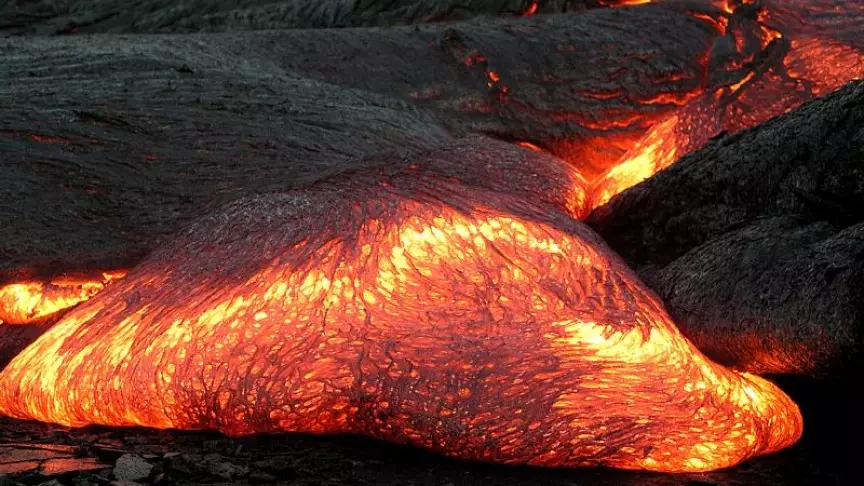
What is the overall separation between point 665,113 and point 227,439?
324cm

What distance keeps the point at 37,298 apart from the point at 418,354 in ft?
5.61

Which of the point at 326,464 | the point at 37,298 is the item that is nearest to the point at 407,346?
the point at 326,464

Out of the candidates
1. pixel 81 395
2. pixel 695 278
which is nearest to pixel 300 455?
pixel 81 395

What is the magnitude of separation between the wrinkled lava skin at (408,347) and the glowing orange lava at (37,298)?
382mm

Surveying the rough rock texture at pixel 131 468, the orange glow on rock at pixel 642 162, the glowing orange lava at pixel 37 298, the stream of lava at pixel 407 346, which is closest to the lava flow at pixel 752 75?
the orange glow on rock at pixel 642 162

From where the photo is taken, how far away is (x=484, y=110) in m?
5.90

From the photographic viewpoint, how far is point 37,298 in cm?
456

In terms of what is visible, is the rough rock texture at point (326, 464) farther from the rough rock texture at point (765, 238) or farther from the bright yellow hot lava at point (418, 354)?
the rough rock texture at point (765, 238)

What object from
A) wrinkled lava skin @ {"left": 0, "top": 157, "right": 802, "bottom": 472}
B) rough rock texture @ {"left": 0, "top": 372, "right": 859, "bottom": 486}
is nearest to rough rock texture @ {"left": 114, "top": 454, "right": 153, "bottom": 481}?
rough rock texture @ {"left": 0, "top": 372, "right": 859, "bottom": 486}

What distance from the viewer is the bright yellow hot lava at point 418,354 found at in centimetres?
340

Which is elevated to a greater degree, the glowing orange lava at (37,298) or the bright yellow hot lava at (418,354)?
the glowing orange lava at (37,298)

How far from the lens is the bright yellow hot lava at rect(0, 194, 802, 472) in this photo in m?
3.40

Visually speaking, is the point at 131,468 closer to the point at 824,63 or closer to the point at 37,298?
the point at 37,298

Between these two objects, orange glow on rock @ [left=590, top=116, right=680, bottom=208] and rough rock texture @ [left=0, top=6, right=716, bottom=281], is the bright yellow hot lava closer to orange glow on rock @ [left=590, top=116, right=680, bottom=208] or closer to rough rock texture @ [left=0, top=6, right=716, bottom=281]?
rough rock texture @ [left=0, top=6, right=716, bottom=281]
